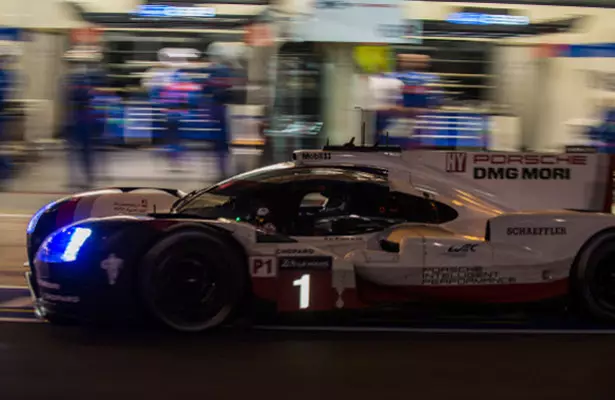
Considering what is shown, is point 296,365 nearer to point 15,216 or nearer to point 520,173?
point 520,173

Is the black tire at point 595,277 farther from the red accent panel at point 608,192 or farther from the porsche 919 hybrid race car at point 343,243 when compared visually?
the red accent panel at point 608,192

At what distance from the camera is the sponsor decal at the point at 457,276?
564 cm

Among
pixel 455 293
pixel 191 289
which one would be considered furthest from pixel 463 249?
pixel 191 289

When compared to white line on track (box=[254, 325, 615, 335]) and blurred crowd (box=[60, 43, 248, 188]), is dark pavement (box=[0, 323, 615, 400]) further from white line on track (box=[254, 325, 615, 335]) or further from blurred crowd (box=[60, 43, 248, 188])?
blurred crowd (box=[60, 43, 248, 188])

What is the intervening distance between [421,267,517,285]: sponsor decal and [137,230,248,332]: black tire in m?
1.28

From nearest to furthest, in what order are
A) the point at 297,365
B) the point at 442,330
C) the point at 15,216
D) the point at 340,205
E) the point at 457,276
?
1. the point at 297,365
2. the point at 457,276
3. the point at 442,330
4. the point at 340,205
5. the point at 15,216

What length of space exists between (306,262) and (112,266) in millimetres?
1285

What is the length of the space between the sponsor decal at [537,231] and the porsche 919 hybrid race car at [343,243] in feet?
0.03

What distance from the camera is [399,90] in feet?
43.0

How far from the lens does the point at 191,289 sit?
549 cm

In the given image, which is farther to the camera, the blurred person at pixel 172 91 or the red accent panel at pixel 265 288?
the blurred person at pixel 172 91

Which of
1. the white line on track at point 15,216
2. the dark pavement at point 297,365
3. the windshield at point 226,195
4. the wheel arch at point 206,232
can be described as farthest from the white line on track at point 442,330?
the white line on track at point 15,216

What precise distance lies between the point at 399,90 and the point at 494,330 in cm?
781

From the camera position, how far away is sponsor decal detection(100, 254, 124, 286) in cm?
533
